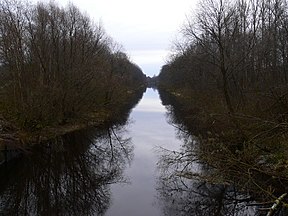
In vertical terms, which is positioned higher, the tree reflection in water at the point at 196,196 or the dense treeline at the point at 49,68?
the dense treeline at the point at 49,68

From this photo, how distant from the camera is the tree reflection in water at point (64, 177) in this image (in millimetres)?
11375

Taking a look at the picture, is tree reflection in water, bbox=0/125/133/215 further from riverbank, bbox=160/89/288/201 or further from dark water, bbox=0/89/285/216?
riverbank, bbox=160/89/288/201

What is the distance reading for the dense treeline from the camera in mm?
20656

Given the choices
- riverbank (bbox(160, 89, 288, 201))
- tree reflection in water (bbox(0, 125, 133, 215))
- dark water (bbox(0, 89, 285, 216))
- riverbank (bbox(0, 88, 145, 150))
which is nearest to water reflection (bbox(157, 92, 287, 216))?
dark water (bbox(0, 89, 285, 216))

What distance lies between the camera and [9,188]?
13.0 metres

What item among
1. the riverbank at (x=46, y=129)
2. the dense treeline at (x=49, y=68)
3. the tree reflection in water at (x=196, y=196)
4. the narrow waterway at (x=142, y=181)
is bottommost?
the narrow waterway at (x=142, y=181)

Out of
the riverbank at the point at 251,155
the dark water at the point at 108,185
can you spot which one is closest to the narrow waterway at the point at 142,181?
the dark water at the point at 108,185

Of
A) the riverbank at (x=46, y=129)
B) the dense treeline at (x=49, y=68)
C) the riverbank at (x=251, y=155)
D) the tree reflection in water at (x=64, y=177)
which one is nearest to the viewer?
the riverbank at (x=251, y=155)

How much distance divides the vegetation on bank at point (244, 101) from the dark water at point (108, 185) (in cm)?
81

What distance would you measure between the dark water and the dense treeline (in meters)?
2.75

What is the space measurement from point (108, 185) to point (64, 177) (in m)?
2.08

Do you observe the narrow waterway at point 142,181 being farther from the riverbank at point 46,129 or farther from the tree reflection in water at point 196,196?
the riverbank at point 46,129

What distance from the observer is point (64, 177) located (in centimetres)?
1453

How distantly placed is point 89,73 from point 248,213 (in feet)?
66.1
